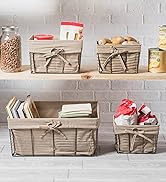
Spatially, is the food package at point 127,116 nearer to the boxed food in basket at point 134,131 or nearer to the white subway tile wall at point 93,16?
the boxed food in basket at point 134,131

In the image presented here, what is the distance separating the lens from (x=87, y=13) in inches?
125

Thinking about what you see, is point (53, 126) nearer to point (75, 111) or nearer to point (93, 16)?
point (75, 111)

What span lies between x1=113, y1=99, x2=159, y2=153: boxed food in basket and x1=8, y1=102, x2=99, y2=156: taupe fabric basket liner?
152mm

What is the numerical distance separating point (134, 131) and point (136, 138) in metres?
0.05

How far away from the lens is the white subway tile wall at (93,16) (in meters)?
3.16

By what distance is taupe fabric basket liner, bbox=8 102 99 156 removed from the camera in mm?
2715

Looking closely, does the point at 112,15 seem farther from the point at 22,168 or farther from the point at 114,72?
the point at 22,168

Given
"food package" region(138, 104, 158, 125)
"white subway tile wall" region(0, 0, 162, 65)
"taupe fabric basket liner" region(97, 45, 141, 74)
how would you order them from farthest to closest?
"white subway tile wall" region(0, 0, 162, 65)
"food package" region(138, 104, 158, 125)
"taupe fabric basket liner" region(97, 45, 141, 74)

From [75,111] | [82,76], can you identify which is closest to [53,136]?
[75,111]

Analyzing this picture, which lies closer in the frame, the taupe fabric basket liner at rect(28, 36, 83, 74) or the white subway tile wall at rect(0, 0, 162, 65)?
the taupe fabric basket liner at rect(28, 36, 83, 74)

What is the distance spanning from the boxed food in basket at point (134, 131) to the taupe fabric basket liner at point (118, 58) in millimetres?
244

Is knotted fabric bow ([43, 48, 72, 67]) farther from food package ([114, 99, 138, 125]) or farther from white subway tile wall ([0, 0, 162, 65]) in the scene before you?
white subway tile wall ([0, 0, 162, 65])

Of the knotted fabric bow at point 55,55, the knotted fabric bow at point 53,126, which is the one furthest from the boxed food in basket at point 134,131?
the knotted fabric bow at point 55,55

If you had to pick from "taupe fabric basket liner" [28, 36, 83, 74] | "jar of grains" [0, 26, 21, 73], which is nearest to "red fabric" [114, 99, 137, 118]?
"taupe fabric basket liner" [28, 36, 83, 74]
